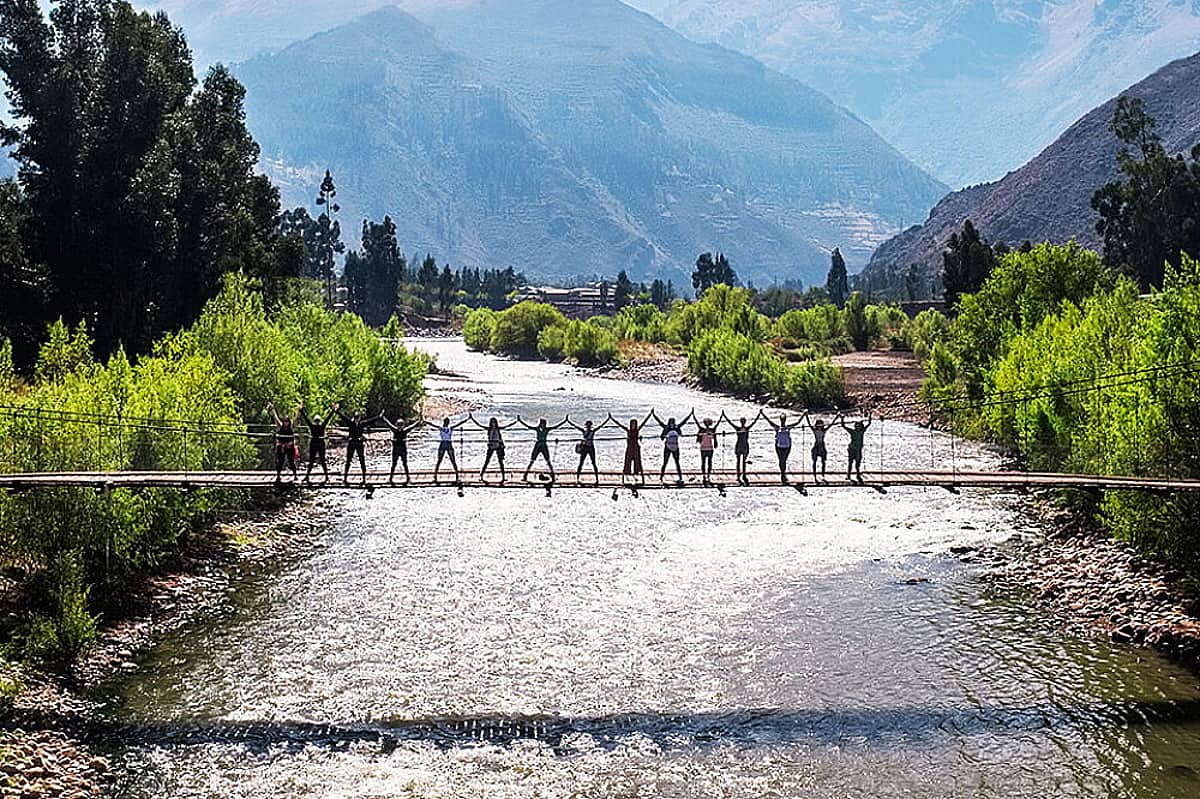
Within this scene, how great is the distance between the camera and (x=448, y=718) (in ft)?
70.1

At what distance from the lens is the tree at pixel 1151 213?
8319 cm

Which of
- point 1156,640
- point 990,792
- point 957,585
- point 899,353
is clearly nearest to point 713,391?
point 899,353

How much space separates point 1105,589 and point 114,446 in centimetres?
2353

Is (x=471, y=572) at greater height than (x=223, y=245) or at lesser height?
lesser

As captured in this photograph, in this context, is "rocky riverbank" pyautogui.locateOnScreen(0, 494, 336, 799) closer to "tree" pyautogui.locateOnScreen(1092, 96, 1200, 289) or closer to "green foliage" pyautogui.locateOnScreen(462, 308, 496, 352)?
"tree" pyautogui.locateOnScreen(1092, 96, 1200, 289)

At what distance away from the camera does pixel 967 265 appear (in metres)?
81.1

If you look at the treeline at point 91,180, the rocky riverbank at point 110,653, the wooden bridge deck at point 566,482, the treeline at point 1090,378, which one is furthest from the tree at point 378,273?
the wooden bridge deck at point 566,482

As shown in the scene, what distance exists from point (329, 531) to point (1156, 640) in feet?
75.1

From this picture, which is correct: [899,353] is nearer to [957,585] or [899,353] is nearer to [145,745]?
[957,585]

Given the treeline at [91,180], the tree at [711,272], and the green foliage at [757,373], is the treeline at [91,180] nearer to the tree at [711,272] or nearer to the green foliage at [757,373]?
the green foliage at [757,373]

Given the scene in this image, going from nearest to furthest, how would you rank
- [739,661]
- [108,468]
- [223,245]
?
1. [739,661]
2. [108,468]
3. [223,245]

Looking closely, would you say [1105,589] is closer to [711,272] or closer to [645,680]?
[645,680]

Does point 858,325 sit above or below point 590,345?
above

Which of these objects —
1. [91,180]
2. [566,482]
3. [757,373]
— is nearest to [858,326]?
[757,373]
